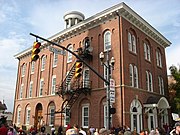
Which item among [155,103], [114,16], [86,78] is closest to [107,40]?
[114,16]

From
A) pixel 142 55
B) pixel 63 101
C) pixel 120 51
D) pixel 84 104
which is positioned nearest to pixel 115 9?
pixel 120 51

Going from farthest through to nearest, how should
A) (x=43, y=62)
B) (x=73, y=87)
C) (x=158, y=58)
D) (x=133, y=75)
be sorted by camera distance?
(x=43, y=62), (x=158, y=58), (x=73, y=87), (x=133, y=75)

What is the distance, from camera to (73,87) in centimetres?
2497

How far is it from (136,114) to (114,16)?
33.4ft

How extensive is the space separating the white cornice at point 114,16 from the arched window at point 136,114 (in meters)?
8.80

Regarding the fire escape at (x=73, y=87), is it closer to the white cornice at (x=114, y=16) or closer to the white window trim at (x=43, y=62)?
the white cornice at (x=114, y=16)

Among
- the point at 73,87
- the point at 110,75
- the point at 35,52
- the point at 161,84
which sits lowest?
the point at 73,87

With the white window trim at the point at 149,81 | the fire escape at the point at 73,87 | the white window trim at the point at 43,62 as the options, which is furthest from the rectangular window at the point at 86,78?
the white window trim at the point at 43,62

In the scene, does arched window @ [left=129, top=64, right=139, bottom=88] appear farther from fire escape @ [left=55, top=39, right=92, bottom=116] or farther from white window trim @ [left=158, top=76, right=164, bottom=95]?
white window trim @ [left=158, top=76, right=164, bottom=95]

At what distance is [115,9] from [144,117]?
1128 centimetres

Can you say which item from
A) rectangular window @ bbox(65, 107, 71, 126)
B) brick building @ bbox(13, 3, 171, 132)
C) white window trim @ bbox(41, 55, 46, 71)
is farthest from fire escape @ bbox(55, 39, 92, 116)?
white window trim @ bbox(41, 55, 46, 71)

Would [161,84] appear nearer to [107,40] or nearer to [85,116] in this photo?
[107,40]

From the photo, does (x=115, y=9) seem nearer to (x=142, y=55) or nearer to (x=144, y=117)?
(x=142, y=55)

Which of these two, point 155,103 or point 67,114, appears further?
point 67,114
